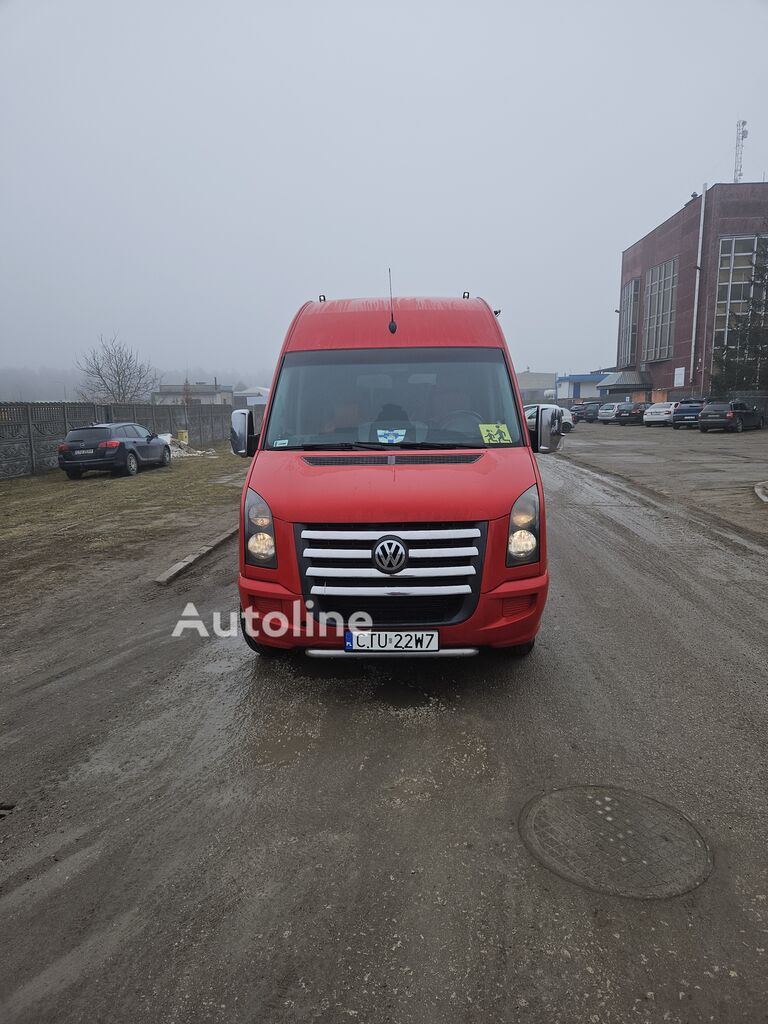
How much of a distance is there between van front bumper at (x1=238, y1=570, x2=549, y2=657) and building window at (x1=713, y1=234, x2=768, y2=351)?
56660 mm

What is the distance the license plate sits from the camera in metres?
3.73

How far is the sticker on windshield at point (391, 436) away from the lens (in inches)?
178

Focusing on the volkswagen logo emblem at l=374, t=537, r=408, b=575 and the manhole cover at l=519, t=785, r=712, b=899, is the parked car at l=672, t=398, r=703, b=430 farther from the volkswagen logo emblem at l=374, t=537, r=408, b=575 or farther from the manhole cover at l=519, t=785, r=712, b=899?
the manhole cover at l=519, t=785, r=712, b=899

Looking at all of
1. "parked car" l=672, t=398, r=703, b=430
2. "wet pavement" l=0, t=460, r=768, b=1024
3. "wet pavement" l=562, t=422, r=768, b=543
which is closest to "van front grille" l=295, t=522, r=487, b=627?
"wet pavement" l=0, t=460, r=768, b=1024

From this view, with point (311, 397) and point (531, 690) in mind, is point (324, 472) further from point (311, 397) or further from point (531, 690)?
point (531, 690)

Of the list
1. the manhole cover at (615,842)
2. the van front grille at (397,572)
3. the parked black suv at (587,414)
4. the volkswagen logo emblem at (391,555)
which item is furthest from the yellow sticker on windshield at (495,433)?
the parked black suv at (587,414)

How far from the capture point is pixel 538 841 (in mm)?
2715

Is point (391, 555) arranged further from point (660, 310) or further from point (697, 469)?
point (660, 310)

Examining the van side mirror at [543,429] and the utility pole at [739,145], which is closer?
the van side mirror at [543,429]

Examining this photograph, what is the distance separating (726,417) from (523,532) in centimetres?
3363

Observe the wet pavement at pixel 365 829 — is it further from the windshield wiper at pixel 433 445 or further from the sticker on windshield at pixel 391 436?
the sticker on windshield at pixel 391 436

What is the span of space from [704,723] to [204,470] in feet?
57.4

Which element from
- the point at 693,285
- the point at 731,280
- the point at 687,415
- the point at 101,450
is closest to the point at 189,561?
the point at 101,450

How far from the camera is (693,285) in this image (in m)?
54.4
